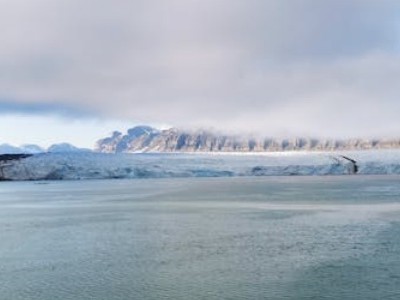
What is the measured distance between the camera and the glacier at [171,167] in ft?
138

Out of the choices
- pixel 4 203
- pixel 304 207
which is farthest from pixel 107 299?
pixel 4 203

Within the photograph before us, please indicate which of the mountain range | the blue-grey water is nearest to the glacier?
the blue-grey water

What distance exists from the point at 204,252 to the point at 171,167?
107 feet

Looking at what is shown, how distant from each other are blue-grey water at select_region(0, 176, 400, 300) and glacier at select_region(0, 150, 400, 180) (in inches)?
887

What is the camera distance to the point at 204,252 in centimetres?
1102

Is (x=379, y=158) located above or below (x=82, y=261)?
above

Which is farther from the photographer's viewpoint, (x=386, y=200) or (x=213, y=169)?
(x=213, y=169)

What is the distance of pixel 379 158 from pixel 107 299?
1587 inches

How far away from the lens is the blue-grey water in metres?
8.29

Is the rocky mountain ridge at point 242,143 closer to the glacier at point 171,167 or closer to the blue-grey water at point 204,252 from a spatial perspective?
the glacier at point 171,167

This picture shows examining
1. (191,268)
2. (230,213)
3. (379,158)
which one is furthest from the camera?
(379,158)

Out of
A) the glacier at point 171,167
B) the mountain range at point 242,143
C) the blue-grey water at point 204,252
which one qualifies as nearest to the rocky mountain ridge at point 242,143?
the mountain range at point 242,143

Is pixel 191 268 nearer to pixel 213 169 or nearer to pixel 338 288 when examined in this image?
pixel 338 288

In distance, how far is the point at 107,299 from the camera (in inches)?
307
